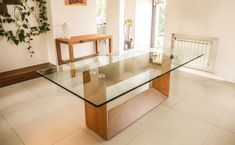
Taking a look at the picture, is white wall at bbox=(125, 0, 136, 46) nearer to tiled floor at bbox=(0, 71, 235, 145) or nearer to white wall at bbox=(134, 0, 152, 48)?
white wall at bbox=(134, 0, 152, 48)

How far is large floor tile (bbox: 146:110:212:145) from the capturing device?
174 centimetres

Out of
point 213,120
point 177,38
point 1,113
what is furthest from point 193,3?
point 1,113

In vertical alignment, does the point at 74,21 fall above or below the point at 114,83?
above

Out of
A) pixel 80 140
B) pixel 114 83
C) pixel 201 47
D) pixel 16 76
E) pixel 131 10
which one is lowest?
pixel 80 140

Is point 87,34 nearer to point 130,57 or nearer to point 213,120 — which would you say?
point 130,57

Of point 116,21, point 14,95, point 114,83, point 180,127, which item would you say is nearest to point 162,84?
point 180,127

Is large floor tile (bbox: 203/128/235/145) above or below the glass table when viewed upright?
below

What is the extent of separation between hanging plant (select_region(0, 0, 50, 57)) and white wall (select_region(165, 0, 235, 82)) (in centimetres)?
245

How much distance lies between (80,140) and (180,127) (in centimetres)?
104

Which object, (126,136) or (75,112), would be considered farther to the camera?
(75,112)

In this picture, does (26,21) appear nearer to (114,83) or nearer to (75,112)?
(75,112)

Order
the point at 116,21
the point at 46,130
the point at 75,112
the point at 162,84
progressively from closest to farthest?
the point at 46,130 < the point at 75,112 < the point at 162,84 < the point at 116,21

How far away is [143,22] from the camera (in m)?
5.27

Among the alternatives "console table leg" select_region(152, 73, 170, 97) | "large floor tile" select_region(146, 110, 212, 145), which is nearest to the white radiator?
"console table leg" select_region(152, 73, 170, 97)
